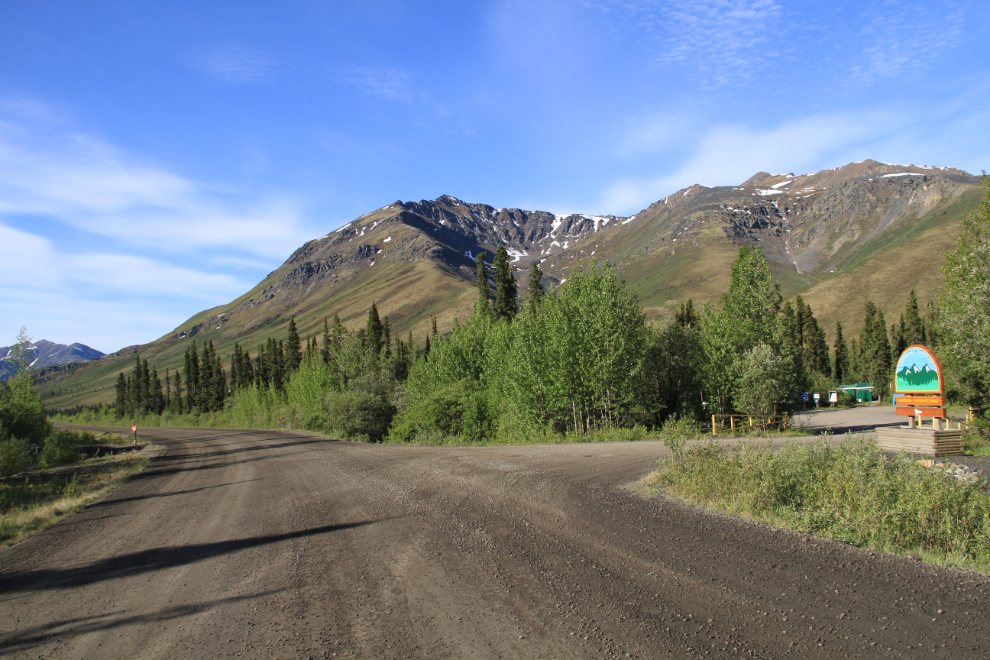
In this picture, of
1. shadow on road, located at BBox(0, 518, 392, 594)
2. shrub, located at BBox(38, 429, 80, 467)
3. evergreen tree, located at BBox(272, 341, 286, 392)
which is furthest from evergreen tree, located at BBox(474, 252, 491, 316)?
evergreen tree, located at BBox(272, 341, 286, 392)

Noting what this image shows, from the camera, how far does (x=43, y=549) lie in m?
8.90

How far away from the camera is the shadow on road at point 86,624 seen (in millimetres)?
5109

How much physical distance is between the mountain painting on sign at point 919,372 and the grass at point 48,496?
21496 millimetres

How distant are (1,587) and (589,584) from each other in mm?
7722

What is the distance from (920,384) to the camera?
47.4 ft

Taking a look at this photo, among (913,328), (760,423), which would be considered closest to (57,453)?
(760,423)

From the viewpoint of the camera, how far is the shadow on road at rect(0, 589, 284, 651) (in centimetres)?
511

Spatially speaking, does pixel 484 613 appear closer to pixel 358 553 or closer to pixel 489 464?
pixel 358 553

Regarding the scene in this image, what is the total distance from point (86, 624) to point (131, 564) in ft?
7.94

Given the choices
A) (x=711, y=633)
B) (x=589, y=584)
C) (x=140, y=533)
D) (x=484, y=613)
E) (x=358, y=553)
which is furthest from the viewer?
(x=140, y=533)

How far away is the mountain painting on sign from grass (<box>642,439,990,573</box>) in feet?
24.4

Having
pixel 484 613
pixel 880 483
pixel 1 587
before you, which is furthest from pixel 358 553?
pixel 880 483

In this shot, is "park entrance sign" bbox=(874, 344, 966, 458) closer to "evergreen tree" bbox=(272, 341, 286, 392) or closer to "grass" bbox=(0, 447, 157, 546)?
"grass" bbox=(0, 447, 157, 546)

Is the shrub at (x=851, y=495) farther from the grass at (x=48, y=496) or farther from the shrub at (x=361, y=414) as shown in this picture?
the shrub at (x=361, y=414)
